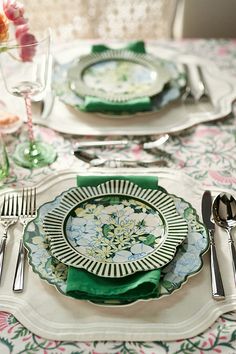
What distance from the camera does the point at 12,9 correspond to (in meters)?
0.93

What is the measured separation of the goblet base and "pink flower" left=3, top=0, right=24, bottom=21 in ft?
0.87

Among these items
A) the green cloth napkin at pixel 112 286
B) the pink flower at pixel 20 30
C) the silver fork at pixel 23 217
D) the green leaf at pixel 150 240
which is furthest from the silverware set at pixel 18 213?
the pink flower at pixel 20 30

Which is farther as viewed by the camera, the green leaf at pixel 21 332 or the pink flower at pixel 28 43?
the pink flower at pixel 28 43

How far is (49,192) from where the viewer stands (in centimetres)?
95

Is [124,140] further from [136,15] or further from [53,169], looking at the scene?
[136,15]

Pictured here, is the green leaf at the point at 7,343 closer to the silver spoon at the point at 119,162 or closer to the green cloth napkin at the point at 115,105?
the silver spoon at the point at 119,162

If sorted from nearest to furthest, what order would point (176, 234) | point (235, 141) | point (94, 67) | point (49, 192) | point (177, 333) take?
point (177, 333) < point (176, 234) < point (49, 192) < point (235, 141) < point (94, 67)

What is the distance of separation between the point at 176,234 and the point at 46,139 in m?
0.43

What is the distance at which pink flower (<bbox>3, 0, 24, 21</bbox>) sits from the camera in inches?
36.4

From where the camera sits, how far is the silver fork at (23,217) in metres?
0.76

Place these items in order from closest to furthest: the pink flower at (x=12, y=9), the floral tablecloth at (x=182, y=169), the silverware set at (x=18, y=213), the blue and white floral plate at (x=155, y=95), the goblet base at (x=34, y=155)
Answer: the floral tablecloth at (x=182, y=169) → the silverware set at (x=18, y=213) → the pink flower at (x=12, y=9) → the goblet base at (x=34, y=155) → the blue and white floral plate at (x=155, y=95)

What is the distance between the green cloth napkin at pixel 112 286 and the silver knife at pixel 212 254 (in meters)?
0.09

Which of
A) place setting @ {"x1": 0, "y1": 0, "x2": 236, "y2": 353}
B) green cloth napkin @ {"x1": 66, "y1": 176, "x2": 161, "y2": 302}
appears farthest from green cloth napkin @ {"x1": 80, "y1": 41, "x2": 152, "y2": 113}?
green cloth napkin @ {"x1": 66, "y1": 176, "x2": 161, "y2": 302}

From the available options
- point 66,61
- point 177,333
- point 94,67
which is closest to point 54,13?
point 66,61
